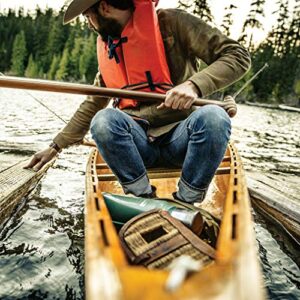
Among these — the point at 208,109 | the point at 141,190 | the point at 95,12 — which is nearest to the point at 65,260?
the point at 141,190

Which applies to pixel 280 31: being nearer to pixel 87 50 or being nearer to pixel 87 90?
pixel 87 50

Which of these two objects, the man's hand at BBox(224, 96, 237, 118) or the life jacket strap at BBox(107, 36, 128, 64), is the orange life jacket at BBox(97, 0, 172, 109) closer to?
the life jacket strap at BBox(107, 36, 128, 64)

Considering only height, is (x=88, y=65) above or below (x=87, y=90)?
below

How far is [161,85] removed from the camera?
329cm

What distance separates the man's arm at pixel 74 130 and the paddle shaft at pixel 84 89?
51 centimetres

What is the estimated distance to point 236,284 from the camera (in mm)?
844

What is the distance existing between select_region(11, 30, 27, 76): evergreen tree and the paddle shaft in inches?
2926

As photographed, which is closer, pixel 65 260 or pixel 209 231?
pixel 209 231

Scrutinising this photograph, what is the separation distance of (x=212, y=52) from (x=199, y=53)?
109 mm

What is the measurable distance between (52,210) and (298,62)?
162 feet

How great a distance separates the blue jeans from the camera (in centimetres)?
266

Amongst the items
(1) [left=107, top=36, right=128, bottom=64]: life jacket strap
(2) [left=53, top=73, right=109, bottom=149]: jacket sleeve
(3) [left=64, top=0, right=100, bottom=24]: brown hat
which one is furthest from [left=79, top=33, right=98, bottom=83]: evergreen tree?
(3) [left=64, top=0, right=100, bottom=24]: brown hat

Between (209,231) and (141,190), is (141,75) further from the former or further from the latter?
(209,231)

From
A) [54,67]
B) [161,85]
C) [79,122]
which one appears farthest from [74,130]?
[54,67]
